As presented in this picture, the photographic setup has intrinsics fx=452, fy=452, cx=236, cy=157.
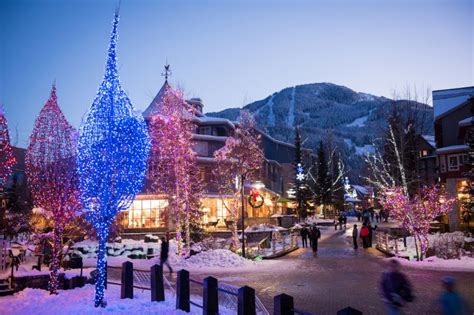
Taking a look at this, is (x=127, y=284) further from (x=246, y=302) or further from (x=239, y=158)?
(x=239, y=158)

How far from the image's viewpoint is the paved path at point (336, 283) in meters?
12.6

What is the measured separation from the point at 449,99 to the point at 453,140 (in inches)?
169

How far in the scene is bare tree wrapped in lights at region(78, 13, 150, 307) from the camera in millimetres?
11922

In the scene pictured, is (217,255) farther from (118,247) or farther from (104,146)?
(104,146)

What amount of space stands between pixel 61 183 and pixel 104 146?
3670 mm

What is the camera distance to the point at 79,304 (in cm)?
1179

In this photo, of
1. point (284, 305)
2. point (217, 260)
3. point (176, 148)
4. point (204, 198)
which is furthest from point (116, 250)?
point (284, 305)

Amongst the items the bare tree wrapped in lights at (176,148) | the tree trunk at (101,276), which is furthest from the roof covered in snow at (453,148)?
the tree trunk at (101,276)

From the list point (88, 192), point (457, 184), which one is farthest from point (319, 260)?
point (457, 184)

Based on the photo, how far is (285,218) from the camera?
52562mm

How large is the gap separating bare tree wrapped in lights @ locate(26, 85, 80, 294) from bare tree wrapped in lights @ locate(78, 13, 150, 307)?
2659mm

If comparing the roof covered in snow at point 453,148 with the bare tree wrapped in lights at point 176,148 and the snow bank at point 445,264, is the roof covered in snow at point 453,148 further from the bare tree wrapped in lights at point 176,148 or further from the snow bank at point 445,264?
the bare tree wrapped in lights at point 176,148

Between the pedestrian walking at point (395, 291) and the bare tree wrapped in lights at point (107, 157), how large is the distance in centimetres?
703

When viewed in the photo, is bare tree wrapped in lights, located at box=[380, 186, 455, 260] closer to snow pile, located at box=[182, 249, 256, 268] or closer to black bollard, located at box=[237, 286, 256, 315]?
snow pile, located at box=[182, 249, 256, 268]
